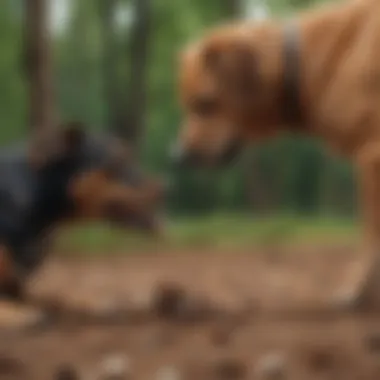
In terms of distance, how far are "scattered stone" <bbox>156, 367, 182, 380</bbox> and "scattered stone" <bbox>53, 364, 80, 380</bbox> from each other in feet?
0.40

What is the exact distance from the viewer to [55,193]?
7.80 feet

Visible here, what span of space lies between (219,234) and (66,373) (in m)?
1.85

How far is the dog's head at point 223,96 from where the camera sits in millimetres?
2320

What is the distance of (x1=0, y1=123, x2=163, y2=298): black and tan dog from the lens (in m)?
2.31

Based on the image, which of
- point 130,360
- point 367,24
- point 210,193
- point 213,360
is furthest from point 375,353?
point 210,193

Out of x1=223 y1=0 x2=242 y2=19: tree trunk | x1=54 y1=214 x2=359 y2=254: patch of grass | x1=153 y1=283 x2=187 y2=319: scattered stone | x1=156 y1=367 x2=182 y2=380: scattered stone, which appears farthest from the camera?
x1=54 y1=214 x2=359 y2=254: patch of grass

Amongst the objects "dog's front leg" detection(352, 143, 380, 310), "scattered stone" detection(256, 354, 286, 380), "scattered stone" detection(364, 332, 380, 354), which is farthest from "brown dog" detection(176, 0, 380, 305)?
"scattered stone" detection(256, 354, 286, 380)

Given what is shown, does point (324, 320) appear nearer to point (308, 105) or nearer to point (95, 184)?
point (308, 105)

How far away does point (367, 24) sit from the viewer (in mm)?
2170

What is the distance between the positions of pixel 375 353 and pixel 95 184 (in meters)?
0.93

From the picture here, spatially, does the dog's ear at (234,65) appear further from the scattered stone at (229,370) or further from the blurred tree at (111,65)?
the blurred tree at (111,65)

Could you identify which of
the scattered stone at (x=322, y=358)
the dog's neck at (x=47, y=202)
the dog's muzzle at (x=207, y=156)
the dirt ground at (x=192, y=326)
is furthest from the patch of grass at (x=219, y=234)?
the scattered stone at (x=322, y=358)

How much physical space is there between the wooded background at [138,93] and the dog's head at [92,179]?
62 cm

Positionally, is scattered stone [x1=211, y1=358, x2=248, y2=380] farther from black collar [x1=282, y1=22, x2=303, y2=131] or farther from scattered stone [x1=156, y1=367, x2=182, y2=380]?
black collar [x1=282, y1=22, x2=303, y2=131]
